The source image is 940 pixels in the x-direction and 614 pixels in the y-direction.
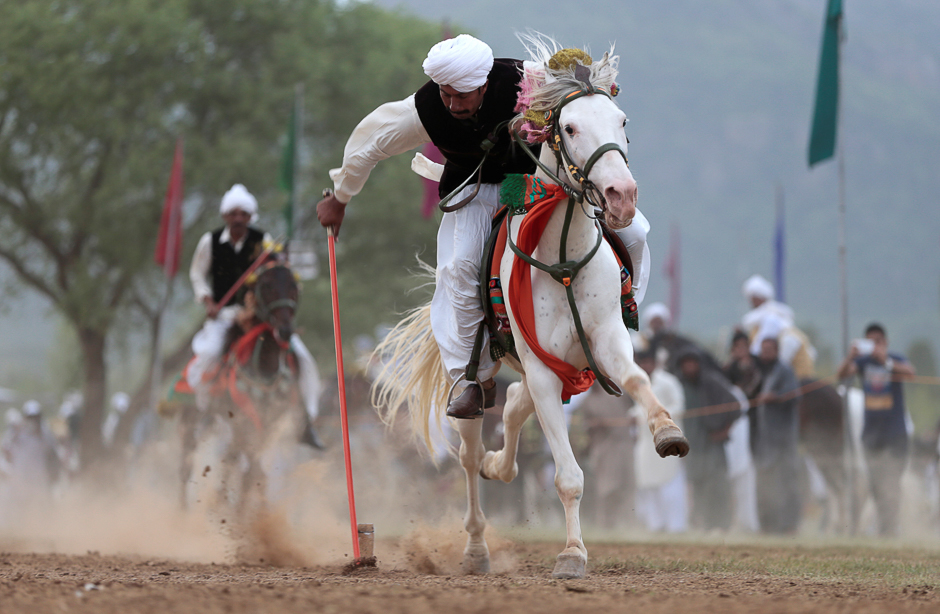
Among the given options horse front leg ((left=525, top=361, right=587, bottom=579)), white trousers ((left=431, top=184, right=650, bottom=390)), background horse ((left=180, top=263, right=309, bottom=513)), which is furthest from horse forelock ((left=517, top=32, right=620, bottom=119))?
background horse ((left=180, top=263, right=309, bottom=513))

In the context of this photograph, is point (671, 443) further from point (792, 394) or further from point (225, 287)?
point (225, 287)

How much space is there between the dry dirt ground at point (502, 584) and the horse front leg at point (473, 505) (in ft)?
0.64

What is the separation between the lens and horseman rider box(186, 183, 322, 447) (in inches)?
454

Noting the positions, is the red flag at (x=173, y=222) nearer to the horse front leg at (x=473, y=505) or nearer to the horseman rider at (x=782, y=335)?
the horseman rider at (x=782, y=335)

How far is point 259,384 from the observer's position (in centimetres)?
1104

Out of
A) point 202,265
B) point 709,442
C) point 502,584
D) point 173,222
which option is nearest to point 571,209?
point 502,584

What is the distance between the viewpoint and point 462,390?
6.75m

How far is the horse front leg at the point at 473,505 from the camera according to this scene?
7.20m

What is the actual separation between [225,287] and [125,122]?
15.5 meters

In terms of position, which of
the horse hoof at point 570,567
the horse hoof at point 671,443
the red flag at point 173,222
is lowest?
the horse hoof at point 570,567

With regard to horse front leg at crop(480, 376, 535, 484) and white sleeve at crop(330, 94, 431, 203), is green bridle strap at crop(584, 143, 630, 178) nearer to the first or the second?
white sleeve at crop(330, 94, 431, 203)

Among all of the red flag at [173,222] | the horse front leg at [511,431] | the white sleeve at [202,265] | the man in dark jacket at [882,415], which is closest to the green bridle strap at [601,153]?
the horse front leg at [511,431]

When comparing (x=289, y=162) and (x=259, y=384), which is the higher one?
(x=289, y=162)

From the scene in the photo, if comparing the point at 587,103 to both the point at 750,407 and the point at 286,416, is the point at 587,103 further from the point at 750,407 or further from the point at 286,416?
the point at 750,407
